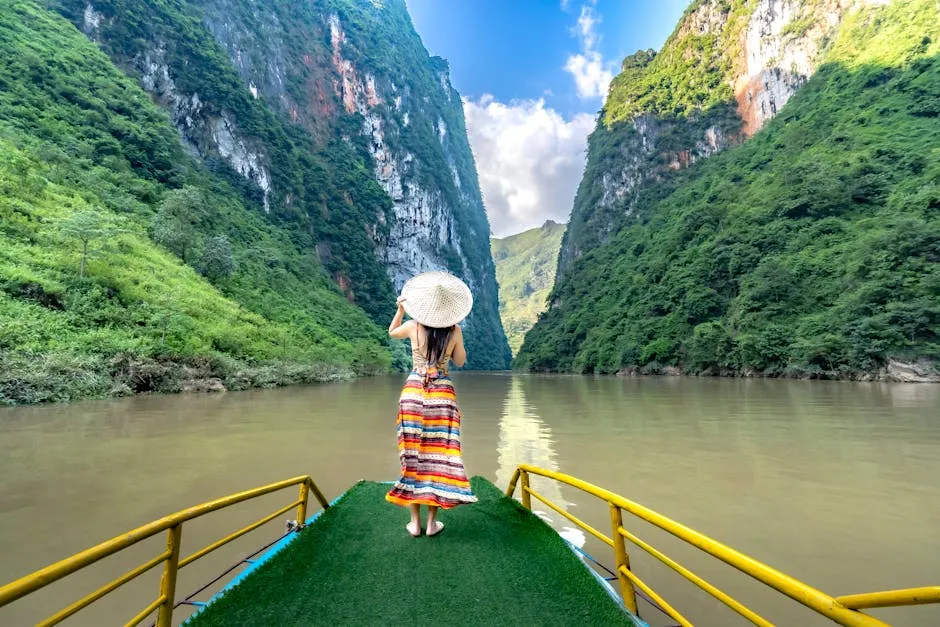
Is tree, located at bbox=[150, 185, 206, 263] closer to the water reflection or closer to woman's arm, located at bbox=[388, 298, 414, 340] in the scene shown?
the water reflection

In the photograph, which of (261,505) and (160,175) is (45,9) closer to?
(160,175)

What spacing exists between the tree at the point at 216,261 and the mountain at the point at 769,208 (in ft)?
99.3

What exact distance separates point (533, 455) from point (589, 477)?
1432 millimetres

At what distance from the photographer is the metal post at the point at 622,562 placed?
2145 mm

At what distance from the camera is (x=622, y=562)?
7.30 ft

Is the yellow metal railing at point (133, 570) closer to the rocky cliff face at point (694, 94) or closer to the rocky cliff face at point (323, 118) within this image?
the rocky cliff face at point (323, 118)

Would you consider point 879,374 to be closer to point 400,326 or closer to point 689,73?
point 400,326

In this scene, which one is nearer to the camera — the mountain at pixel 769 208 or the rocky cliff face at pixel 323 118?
the mountain at pixel 769 208

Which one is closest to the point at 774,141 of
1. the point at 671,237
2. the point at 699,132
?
the point at 671,237

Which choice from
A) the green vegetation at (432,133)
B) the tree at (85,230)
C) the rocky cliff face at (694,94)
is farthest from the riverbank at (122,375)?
the green vegetation at (432,133)

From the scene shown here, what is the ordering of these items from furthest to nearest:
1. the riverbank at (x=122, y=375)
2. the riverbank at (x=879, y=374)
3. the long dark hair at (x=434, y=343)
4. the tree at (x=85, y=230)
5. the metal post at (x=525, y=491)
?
the riverbank at (x=879, y=374) < the tree at (x=85, y=230) < the riverbank at (x=122, y=375) < the metal post at (x=525, y=491) < the long dark hair at (x=434, y=343)

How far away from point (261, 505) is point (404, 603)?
308 centimetres

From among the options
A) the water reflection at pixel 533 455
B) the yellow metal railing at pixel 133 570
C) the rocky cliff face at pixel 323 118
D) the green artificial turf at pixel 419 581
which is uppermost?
the rocky cliff face at pixel 323 118

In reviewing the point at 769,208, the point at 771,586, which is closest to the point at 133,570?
the point at 771,586
